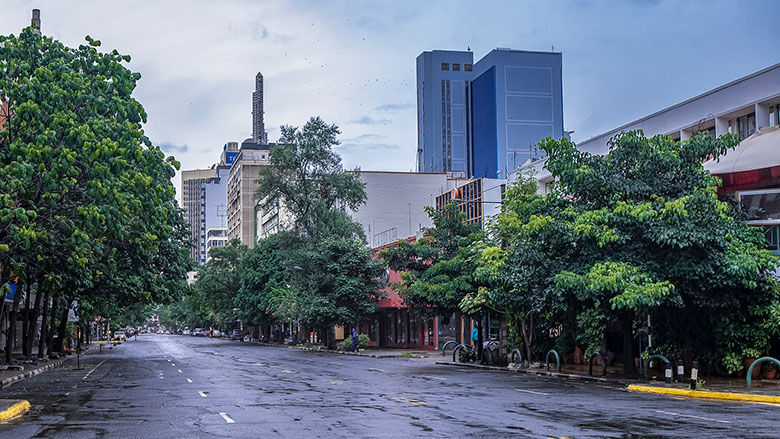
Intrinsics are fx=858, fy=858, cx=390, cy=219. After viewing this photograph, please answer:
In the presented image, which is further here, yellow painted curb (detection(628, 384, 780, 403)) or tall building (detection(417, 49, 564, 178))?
tall building (detection(417, 49, 564, 178))

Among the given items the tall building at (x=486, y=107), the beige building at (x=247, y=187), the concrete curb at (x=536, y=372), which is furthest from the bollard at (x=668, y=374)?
the beige building at (x=247, y=187)

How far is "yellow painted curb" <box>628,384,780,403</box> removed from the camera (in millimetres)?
20578

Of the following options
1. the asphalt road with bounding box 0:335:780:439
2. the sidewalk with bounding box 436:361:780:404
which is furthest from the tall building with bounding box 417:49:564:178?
the asphalt road with bounding box 0:335:780:439

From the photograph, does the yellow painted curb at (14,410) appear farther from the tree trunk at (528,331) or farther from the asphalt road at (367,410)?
the tree trunk at (528,331)

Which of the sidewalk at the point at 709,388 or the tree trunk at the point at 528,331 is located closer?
the sidewalk at the point at 709,388

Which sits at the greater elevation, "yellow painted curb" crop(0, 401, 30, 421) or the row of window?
the row of window

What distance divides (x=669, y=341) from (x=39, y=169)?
20.3 meters

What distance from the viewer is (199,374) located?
3309 cm

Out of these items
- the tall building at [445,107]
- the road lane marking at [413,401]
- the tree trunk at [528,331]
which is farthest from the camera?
the tall building at [445,107]

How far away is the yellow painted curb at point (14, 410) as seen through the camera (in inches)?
682

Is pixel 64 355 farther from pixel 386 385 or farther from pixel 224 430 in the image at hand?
pixel 224 430

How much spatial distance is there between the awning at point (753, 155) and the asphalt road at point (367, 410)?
345 inches

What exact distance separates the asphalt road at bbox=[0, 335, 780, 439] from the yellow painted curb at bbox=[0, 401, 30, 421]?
24 cm

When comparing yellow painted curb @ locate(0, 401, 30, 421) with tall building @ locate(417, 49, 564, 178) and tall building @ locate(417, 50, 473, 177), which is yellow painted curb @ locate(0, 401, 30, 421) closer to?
tall building @ locate(417, 49, 564, 178)
